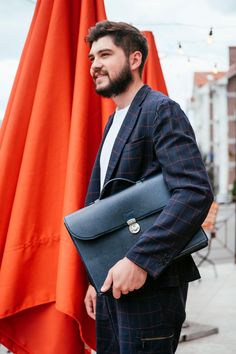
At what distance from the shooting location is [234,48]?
22.9 ft

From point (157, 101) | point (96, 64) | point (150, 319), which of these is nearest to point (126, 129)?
point (157, 101)

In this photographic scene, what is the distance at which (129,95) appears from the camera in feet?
5.70

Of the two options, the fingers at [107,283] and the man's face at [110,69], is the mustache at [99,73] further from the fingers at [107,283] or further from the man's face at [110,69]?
the fingers at [107,283]

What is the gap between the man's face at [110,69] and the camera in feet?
5.56

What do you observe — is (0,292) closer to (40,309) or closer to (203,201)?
(40,309)

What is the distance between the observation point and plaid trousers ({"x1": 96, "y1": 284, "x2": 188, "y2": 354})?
4.93ft

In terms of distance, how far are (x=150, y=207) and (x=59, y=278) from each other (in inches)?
22.8

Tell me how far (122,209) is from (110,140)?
0.36 m

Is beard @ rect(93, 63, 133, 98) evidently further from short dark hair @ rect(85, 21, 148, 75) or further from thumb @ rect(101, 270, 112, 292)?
thumb @ rect(101, 270, 112, 292)

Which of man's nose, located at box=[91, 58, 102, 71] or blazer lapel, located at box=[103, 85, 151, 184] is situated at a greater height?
man's nose, located at box=[91, 58, 102, 71]

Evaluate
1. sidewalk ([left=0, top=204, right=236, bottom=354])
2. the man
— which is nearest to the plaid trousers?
the man

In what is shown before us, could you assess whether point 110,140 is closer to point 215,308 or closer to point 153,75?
point 153,75

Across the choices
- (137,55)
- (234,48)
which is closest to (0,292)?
(137,55)

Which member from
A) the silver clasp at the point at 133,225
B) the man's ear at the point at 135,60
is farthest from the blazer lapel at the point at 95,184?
the silver clasp at the point at 133,225
